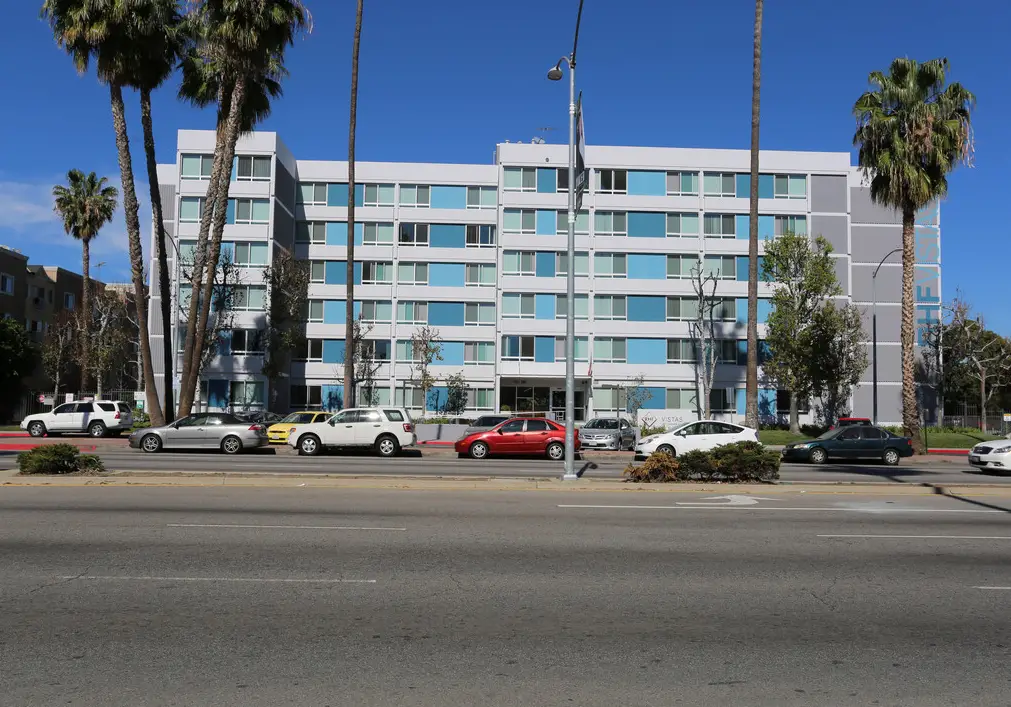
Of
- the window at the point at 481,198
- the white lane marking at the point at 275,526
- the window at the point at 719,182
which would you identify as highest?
the window at the point at 719,182

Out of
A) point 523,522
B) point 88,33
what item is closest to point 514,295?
point 88,33

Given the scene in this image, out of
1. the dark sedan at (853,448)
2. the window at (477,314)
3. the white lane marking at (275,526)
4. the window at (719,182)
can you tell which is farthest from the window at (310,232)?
the white lane marking at (275,526)

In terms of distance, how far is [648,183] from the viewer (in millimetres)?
53219

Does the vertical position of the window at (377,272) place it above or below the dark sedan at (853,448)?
above

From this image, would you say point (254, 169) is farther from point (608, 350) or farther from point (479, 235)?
point (608, 350)

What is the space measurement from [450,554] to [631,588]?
2344mm

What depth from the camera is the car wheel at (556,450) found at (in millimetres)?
27484

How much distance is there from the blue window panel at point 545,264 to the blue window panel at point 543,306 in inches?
56.0

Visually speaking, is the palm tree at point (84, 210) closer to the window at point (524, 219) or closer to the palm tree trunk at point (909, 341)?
the window at point (524, 219)

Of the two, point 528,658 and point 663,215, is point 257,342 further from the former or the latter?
point 528,658

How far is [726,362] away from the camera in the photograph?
5238cm

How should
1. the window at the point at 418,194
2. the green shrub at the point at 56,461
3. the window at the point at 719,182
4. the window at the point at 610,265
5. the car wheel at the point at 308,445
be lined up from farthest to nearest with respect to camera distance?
the window at the point at 418,194 → the window at the point at 719,182 → the window at the point at 610,265 → the car wheel at the point at 308,445 → the green shrub at the point at 56,461

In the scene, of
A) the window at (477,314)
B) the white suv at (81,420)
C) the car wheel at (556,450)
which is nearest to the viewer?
the car wheel at (556,450)

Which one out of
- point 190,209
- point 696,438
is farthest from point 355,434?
point 190,209
